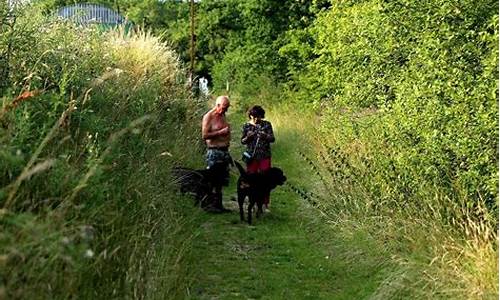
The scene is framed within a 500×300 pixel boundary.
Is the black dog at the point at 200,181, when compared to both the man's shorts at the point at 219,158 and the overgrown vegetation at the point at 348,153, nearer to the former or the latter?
the man's shorts at the point at 219,158

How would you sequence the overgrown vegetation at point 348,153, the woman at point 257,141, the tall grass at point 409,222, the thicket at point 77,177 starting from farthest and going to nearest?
the woman at point 257,141 < the tall grass at point 409,222 < the overgrown vegetation at point 348,153 < the thicket at point 77,177

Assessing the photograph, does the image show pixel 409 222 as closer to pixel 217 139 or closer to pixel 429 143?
pixel 429 143

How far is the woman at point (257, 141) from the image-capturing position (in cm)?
1012

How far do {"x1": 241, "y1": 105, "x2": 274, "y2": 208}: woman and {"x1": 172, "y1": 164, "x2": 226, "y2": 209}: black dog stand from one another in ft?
1.45

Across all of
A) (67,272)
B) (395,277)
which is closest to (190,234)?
(395,277)

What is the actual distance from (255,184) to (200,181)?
0.77 meters

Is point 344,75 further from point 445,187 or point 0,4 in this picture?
point 0,4

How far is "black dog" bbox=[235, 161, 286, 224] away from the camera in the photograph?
9.72 metres

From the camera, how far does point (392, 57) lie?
8.44 m

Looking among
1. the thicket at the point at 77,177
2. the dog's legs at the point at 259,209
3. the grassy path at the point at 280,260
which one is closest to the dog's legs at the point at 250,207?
the grassy path at the point at 280,260

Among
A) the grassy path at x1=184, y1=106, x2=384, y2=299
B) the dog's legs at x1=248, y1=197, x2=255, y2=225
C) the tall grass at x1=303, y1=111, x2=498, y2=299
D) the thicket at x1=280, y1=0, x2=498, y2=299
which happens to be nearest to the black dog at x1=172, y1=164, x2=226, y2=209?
the grassy path at x1=184, y1=106, x2=384, y2=299

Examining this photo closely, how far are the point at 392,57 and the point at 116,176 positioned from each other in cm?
363

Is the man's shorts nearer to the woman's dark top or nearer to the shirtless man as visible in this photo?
the shirtless man

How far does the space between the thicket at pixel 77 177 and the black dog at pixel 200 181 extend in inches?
11.7
